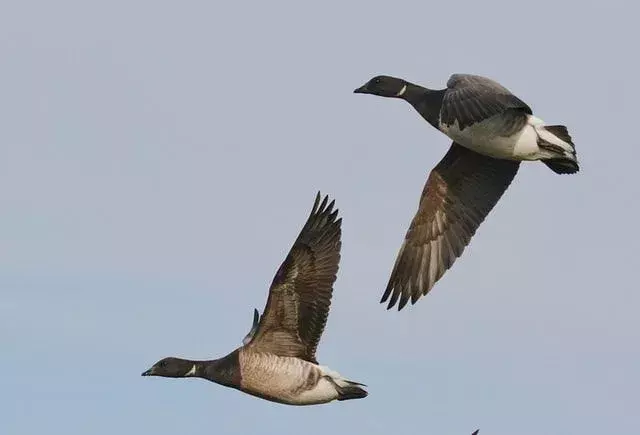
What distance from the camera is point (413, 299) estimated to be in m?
20.2

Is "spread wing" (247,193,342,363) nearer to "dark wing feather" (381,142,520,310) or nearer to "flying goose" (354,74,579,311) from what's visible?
"flying goose" (354,74,579,311)

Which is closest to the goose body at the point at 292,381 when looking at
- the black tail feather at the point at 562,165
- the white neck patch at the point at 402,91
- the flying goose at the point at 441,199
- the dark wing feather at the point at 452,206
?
the flying goose at the point at 441,199

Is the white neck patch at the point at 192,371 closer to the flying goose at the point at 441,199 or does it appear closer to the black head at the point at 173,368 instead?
the black head at the point at 173,368

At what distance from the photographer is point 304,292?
60.1 ft

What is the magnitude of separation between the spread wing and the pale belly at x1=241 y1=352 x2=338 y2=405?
0.16m

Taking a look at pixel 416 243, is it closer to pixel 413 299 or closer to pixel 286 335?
pixel 413 299

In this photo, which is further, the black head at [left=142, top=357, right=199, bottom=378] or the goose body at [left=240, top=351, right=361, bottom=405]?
the black head at [left=142, top=357, right=199, bottom=378]

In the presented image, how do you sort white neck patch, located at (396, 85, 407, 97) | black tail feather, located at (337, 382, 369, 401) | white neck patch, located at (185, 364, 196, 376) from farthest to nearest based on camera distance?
white neck patch, located at (396, 85, 407, 97)
white neck patch, located at (185, 364, 196, 376)
black tail feather, located at (337, 382, 369, 401)

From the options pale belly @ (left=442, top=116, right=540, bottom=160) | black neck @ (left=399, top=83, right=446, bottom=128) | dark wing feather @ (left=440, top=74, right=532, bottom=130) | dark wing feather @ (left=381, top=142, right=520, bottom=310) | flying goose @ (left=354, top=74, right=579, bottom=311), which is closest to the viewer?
dark wing feather @ (left=440, top=74, right=532, bottom=130)

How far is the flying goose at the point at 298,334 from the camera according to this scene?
18.3 meters

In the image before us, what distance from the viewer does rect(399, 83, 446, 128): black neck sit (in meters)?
19.8

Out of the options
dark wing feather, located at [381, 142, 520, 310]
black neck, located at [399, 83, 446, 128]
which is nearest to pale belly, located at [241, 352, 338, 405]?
dark wing feather, located at [381, 142, 520, 310]

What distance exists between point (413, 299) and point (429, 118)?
2402 mm

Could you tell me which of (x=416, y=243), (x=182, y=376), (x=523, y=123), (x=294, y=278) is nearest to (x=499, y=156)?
(x=523, y=123)
